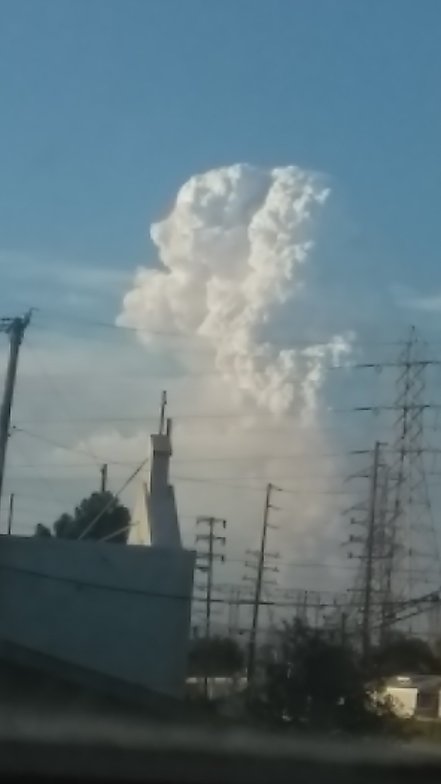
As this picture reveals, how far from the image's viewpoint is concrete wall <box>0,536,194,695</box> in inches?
1773

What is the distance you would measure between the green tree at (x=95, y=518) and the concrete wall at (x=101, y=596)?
41.6 feet

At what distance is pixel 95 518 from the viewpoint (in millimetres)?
60688

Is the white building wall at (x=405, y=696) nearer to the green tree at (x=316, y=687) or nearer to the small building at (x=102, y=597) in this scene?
the green tree at (x=316, y=687)

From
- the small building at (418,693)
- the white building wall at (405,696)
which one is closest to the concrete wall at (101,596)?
the white building wall at (405,696)

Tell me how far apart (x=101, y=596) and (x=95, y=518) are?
1499 centimetres

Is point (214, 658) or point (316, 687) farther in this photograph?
point (214, 658)

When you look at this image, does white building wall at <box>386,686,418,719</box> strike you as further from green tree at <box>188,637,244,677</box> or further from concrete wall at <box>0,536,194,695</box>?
concrete wall at <box>0,536,194,695</box>

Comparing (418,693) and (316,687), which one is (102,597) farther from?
(418,693)

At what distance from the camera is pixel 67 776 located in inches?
376

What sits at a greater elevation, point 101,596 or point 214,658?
point 101,596

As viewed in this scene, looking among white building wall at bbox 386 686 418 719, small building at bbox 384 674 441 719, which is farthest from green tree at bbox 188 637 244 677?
small building at bbox 384 674 441 719

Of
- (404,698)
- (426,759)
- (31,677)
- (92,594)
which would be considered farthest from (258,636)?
(426,759)

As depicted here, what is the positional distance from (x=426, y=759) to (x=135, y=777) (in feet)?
6.58

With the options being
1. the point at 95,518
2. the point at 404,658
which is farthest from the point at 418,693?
the point at 95,518
